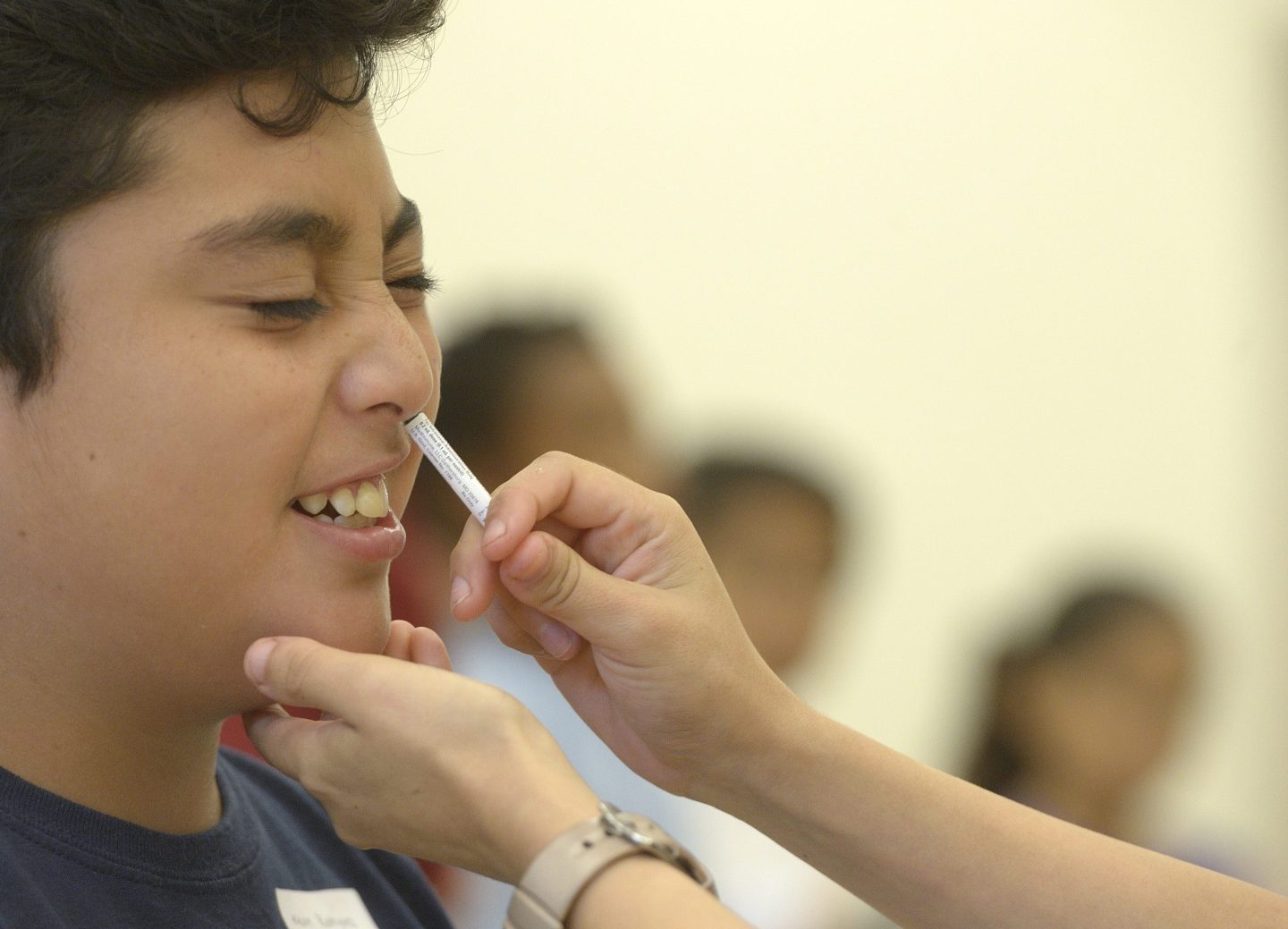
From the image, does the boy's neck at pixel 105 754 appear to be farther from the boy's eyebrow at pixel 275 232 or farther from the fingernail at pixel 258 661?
the boy's eyebrow at pixel 275 232

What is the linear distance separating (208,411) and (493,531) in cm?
21

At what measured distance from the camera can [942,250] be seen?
2.98 meters

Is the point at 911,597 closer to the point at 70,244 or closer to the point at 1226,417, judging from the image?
the point at 1226,417

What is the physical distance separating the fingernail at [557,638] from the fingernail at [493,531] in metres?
0.15

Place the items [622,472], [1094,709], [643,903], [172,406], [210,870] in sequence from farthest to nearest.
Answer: [1094,709]
[622,472]
[210,870]
[172,406]
[643,903]

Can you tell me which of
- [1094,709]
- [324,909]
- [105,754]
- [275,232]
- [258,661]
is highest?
[275,232]

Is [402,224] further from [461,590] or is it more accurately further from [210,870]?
[210,870]

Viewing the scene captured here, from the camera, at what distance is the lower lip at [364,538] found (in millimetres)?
994

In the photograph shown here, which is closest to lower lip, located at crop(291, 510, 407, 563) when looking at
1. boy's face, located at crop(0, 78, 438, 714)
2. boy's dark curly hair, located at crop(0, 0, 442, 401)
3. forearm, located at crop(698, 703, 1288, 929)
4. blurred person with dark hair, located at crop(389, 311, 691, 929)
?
boy's face, located at crop(0, 78, 438, 714)

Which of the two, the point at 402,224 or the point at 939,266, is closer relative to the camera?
the point at 402,224

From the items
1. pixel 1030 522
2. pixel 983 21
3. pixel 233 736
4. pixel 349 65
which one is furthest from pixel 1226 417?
pixel 349 65

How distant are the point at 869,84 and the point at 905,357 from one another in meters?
0.60

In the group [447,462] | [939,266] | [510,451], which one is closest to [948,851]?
[447,462]

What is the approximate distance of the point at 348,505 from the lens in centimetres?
101
